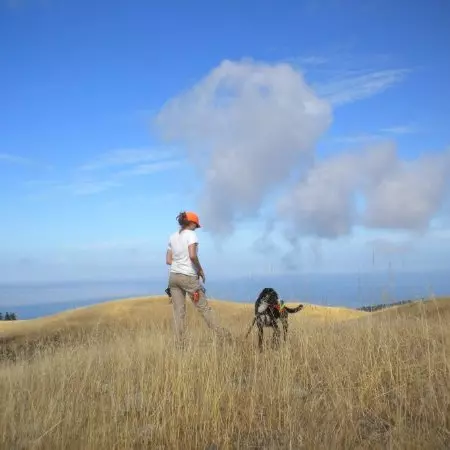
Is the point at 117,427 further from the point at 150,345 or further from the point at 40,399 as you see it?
the point at 150,345

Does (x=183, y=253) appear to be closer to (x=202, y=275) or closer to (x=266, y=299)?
(x=202, y=275)

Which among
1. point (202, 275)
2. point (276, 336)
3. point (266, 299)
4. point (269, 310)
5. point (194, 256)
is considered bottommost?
point (276, 336)

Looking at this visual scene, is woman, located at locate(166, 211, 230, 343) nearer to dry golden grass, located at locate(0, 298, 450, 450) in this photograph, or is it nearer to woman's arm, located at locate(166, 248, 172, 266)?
woman's arm, located at locate(166, 248, 172, 266)

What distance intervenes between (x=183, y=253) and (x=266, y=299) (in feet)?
4.81

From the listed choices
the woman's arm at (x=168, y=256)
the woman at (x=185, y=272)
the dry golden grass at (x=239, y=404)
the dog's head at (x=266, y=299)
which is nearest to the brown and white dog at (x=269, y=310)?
the dog's head at (x=266, y=299)

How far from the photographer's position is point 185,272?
26.5ft

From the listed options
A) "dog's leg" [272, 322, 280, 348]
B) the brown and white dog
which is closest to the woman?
the brown and white dog

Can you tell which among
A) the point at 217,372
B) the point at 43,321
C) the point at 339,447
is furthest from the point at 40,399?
the point at 43,321

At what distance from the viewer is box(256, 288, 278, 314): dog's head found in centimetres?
761

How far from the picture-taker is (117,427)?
401 cm

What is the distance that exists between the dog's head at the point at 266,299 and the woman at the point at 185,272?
0.77 meters

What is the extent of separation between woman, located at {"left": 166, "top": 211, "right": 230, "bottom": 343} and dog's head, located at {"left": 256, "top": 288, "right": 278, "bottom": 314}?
0.77 m

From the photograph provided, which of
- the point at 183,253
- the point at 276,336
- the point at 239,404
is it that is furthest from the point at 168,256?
the point at 239,404

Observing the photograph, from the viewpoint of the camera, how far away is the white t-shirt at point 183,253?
808 centimetres
